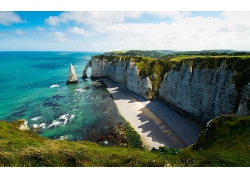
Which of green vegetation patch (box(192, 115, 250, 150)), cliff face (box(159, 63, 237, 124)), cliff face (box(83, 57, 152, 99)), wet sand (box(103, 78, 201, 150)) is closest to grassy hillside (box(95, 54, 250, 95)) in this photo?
cliff face (box(159, 63, 237, 124))

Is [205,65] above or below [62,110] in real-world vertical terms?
above

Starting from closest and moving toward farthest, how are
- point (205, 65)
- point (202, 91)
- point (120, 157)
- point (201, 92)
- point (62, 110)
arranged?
point (120, 157) < point (202, 91) < point (201, 92) < point (205, 65) < point (62, 110)

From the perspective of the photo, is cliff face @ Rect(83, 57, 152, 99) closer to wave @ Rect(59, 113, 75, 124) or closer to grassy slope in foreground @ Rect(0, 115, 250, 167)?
wave @ Rect(59, 113, 75, 124)

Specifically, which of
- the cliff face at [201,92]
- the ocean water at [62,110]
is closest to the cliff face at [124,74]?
the cliff face at [201,92]

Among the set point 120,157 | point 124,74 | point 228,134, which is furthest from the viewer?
point 124,74

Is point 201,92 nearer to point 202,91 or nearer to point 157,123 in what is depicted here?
point 202,91

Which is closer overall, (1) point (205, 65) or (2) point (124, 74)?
(1) point (205, 65)

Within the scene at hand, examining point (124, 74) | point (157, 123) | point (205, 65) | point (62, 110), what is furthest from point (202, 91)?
point (124, 74)
